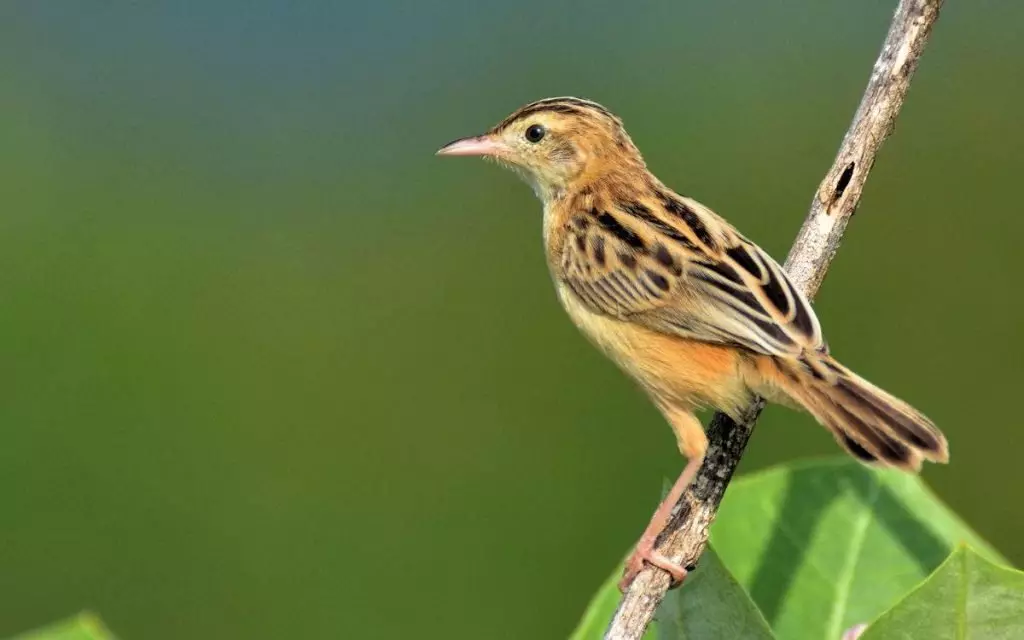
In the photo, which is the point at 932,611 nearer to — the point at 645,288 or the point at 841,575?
the point at 841,575

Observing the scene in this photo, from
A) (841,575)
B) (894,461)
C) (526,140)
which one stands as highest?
(526,140)

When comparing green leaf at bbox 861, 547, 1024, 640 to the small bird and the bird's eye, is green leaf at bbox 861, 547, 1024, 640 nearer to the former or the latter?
the small bird

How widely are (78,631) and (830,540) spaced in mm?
1178

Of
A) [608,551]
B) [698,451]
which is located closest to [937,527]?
[698,451]

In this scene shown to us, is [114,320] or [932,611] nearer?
[932,611]

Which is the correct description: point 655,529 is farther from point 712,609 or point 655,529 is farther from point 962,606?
point 962,606

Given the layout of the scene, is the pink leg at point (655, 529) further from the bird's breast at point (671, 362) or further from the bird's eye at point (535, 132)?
the bird's eye at point (535, 132)

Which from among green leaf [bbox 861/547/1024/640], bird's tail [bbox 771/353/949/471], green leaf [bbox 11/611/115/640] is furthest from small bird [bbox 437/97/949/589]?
green leaf [bbox 11/611/115/640]

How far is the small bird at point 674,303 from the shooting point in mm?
2141

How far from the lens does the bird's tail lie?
1.98 m

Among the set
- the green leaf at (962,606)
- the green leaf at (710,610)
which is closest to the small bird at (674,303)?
the green leaf at (710,610)

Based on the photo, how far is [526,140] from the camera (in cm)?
318

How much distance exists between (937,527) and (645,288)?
83 centimetres

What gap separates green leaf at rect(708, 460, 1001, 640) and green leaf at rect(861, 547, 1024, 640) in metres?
0.60
